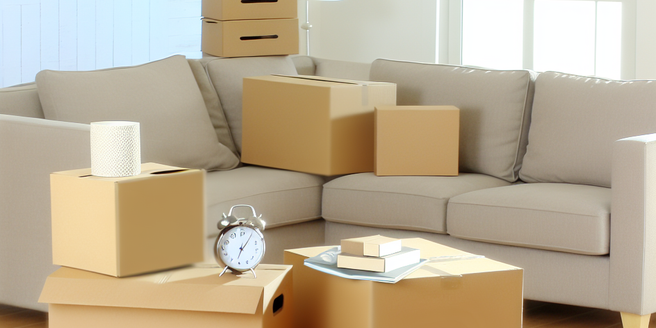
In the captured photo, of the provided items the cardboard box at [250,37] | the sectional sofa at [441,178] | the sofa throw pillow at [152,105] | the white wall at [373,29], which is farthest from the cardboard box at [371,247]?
the white wall at [373,29]

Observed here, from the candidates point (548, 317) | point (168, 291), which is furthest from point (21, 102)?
point (548, 317)

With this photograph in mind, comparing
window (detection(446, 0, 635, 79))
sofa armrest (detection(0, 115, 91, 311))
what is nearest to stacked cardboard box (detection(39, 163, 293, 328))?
sofa armrest (detection(0, 115, 91, 311))

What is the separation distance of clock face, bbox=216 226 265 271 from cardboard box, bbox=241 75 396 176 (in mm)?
1248

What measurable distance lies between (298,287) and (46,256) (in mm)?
959

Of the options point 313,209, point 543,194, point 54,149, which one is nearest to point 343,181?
point 313,209

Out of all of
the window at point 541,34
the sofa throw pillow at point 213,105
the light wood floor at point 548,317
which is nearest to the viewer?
the light wood floor at point 548,317

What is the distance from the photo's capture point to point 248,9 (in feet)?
11.3

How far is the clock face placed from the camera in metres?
1.63

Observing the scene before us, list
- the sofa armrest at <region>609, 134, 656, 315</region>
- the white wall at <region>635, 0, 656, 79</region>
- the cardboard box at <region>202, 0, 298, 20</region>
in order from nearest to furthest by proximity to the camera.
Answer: the sofa armrest at <region>609, 134, 656, 315</region>
the cardboard box at <region>202, 0, 298, 20</region>
the white wall at <region>635, 0, 656, 79</region>

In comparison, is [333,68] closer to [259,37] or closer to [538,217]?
[259,37]

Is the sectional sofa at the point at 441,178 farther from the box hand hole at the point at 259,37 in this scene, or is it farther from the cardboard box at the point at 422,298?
the cardboard box at the point at 422,298

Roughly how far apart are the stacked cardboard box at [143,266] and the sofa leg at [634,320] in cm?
116

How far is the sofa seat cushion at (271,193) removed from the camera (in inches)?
102

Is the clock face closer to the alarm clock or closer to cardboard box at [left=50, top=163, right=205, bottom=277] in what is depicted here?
the alarm clock
